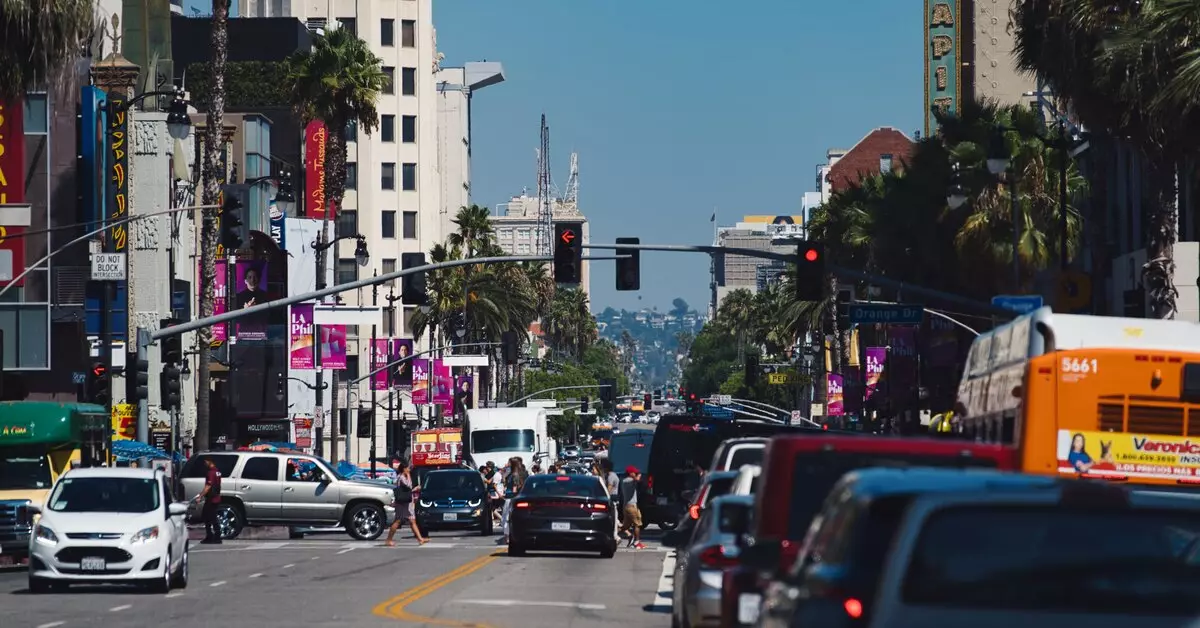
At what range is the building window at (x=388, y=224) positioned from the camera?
4754 inches

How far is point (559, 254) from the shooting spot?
38406 millimetres

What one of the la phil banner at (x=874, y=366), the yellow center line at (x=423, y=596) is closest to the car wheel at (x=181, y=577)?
the yellow center line at (x=423, y=596)

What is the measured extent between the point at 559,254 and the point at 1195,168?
12668 mm

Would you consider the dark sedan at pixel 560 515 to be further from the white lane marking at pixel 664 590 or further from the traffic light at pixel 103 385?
the traffic light at pixel 103 385

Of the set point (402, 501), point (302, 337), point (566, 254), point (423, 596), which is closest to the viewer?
point (423, 596)

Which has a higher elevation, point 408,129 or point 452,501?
point 408,129

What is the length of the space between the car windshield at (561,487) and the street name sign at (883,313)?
12.6 meters

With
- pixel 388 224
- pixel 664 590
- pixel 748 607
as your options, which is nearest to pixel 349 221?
pixel 388 224

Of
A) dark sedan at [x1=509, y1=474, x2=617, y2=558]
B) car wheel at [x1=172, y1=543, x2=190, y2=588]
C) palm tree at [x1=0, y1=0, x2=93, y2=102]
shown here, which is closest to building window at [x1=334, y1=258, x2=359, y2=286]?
dark sedan at [x1=509, y1=474, x2=617, y2=558]

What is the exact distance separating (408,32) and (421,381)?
33725 millimetres

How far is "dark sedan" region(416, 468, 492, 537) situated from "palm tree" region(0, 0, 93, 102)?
20.6 metres

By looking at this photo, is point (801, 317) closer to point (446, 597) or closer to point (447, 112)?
point (447, 112)

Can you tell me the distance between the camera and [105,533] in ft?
81.1

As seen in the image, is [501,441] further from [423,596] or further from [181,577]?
[423,596]
